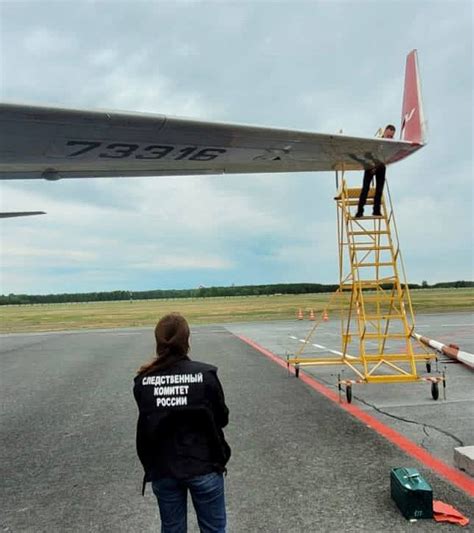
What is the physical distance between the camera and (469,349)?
1243 cm

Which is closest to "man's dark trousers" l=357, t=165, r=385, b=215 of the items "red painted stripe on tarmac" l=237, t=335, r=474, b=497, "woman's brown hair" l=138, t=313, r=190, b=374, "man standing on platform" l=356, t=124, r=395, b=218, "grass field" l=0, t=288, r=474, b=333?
"man standing on platform" l=356, t=124, r=395, b=218

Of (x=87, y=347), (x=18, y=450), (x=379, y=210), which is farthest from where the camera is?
(x=87, y=347)

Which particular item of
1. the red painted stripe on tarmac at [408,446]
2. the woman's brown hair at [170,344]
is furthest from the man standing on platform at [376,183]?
the woman's brown hair at [170,344]

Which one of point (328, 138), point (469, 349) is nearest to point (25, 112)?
point (328, 138)

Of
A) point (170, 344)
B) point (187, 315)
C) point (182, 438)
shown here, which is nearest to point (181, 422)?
point (182, 438)

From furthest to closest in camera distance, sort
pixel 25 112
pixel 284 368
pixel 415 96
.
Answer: pixel 284 368, pixel 415 96, pixel 25 112

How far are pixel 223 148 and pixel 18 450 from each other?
162 inches

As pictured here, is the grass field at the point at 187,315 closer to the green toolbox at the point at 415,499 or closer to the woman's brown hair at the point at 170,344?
the green toolbox at the point at 415,499

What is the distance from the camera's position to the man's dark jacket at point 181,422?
2.51 meters

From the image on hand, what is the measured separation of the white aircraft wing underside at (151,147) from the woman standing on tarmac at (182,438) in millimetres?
2058

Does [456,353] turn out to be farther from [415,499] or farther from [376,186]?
[415,499]

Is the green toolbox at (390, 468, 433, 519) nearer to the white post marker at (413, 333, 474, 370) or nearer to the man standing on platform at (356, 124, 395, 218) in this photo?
the man standing on platform at (356, 124, 395, 218)

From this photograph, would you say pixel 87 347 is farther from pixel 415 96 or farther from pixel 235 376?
pixel 415 96

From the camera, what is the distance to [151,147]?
176 inches
